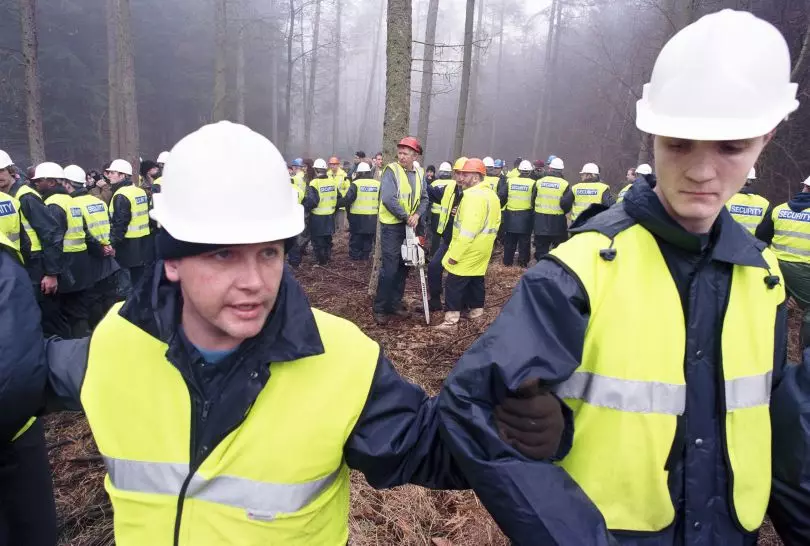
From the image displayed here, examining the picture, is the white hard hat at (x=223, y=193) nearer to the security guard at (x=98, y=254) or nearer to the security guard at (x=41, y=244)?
the security guard at (x=41, y=244)

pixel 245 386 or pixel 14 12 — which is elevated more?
pixel 14 12

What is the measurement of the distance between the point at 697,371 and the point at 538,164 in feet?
47.6

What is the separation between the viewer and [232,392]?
146 cm

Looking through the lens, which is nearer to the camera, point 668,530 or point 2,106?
point 668,530

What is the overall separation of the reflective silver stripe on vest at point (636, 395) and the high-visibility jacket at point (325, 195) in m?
9.86

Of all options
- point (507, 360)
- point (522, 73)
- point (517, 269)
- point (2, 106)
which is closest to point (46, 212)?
point (507, 360)

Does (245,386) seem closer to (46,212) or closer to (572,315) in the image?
(572,315)

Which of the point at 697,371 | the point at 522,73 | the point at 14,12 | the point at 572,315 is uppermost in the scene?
the point at 522,73

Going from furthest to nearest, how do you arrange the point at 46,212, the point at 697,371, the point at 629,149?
the point at 629,149 < the point at 46,212 < the point at 697,371

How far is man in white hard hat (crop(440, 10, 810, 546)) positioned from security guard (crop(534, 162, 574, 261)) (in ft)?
29.1

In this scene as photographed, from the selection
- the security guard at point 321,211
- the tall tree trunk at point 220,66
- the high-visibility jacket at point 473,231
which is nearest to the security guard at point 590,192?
the high-visibility jacket at point 473,231

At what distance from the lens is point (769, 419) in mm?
1526

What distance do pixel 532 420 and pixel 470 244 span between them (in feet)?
17.5

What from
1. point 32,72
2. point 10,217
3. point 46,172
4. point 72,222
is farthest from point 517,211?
point 32,72
